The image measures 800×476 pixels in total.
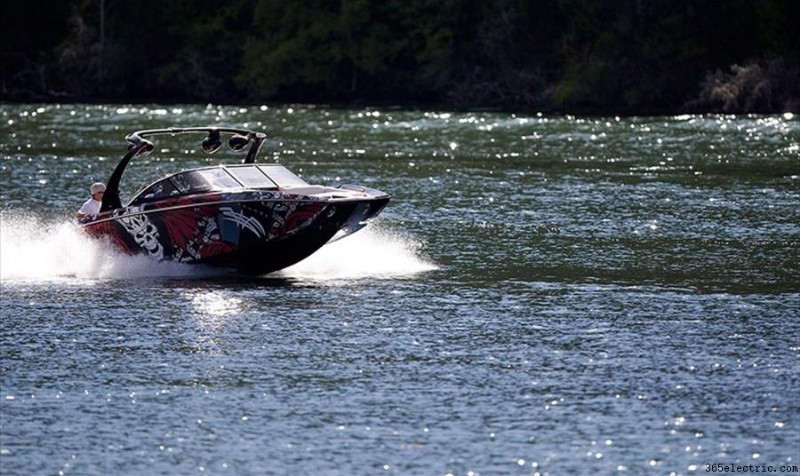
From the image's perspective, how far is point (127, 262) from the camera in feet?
86.7

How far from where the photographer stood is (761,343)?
20.5 meters

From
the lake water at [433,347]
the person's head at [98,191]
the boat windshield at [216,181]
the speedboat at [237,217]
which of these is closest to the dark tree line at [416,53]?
the lake water at [433,347]

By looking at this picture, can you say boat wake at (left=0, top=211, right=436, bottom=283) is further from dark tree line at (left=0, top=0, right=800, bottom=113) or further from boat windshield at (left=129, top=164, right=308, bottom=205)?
dark tree line at (left=0, top=0, right=800, bottom=113)

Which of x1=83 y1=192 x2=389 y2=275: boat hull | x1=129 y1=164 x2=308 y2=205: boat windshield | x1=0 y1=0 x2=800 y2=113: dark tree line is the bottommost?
x1=0 y1=0 x2=800 y2=113: dark tree line

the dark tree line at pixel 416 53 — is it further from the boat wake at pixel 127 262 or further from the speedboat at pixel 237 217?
the speedboat at pixel 237 217

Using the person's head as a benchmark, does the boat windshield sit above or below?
above

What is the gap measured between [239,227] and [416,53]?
81.9 m

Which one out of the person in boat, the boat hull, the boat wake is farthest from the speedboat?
the person in boat

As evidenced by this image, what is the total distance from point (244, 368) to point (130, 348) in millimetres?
1844

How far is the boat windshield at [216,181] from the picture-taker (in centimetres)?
2558

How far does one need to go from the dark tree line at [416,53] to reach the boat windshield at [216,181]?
63053mm

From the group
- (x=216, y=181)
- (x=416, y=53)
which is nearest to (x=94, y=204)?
(x=216, y=181)

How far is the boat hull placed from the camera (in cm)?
2519

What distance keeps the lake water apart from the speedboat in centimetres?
39
